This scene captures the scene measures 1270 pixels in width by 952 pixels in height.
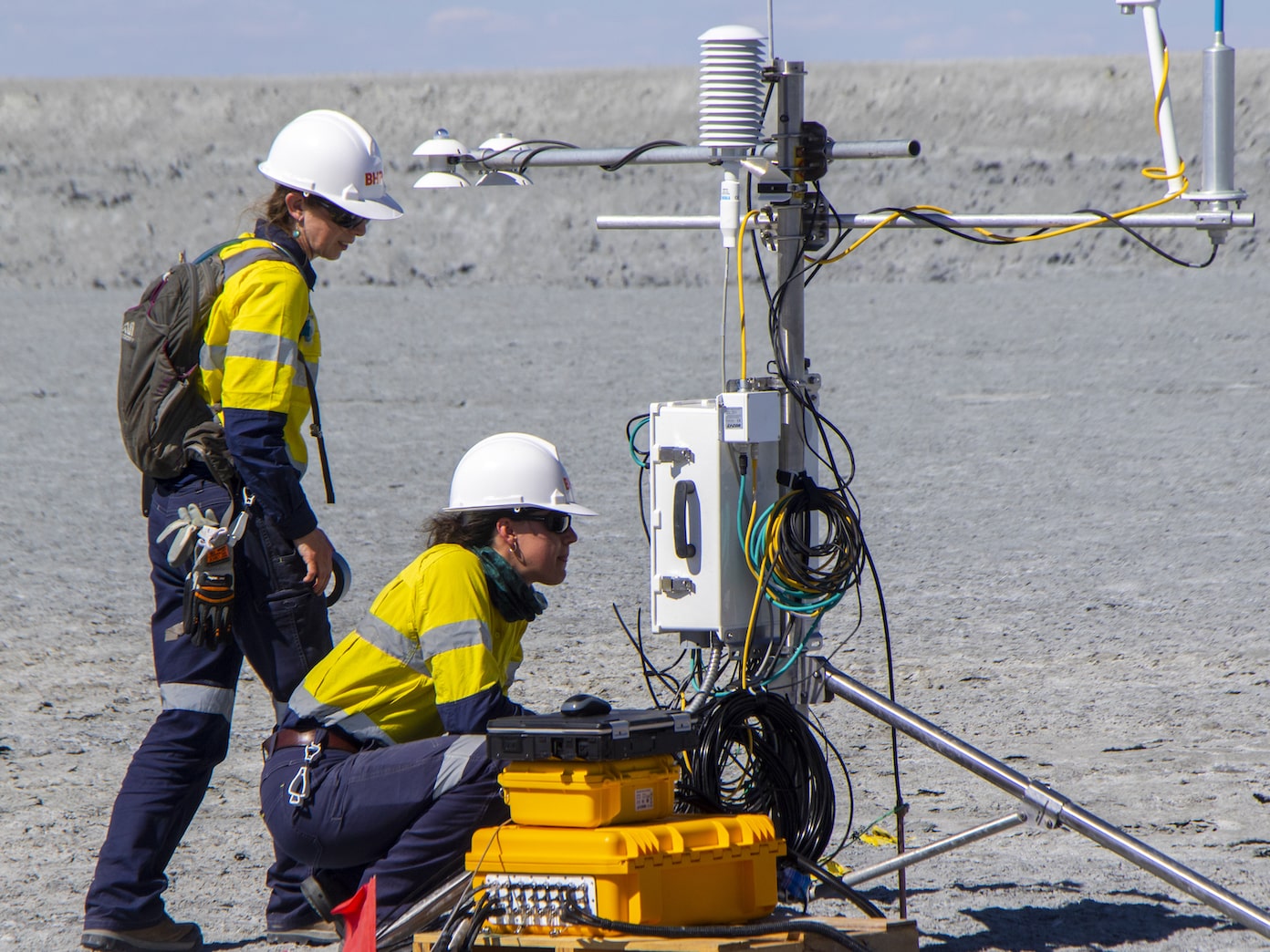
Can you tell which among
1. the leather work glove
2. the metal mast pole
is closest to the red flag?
the leather work glove

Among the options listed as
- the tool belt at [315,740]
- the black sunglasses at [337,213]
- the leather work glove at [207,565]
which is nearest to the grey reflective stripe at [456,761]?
the tool belt at [315,740]

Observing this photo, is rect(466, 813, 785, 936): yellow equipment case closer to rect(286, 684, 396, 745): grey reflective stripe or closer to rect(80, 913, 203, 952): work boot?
rect(286, 684, 396, 745): grey reflective stripe

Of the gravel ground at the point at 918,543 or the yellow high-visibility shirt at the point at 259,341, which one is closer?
the yellow high-visibility shirt at the point at 259,341

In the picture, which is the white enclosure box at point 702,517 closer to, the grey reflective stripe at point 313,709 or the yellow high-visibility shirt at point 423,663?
the yellow high-visibility shirt at point 423,663

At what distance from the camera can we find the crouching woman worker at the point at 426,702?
139 inches

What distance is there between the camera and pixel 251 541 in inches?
154

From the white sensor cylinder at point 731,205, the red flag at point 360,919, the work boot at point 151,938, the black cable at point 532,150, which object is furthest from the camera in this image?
the black cable at point 532,150

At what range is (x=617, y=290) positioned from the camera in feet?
102

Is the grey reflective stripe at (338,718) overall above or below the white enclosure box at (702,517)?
below

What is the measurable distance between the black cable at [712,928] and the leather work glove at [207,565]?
1.30 meters

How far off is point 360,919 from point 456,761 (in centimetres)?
41

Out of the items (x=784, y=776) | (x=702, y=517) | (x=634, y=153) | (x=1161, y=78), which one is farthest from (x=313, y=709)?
(x=1161, y=78)

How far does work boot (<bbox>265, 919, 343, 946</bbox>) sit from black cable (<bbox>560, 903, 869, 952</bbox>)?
113 centimetres

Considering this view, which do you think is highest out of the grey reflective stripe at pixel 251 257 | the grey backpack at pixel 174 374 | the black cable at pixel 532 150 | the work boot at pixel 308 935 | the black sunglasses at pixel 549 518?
the black cable at pixel 532 150
